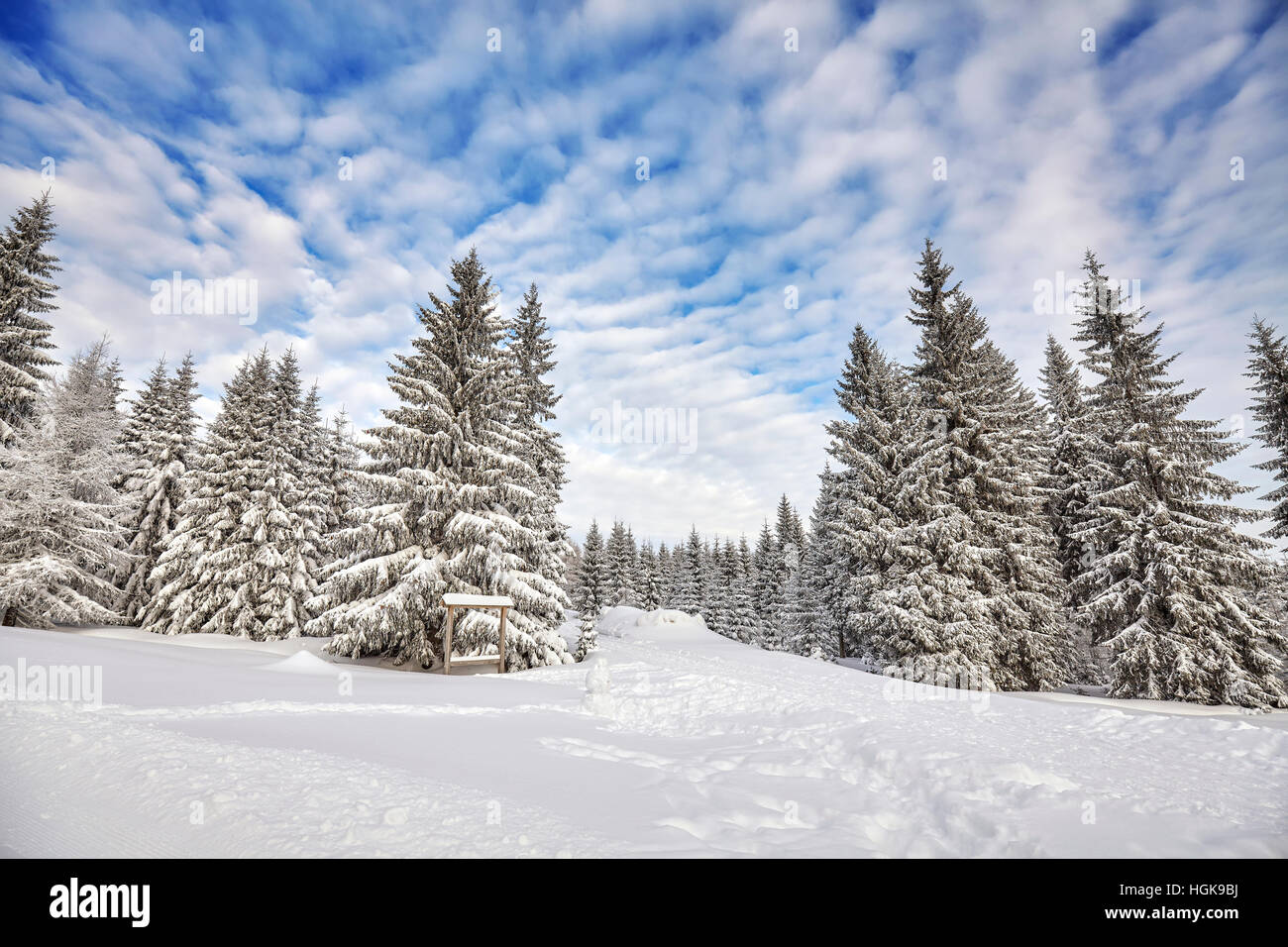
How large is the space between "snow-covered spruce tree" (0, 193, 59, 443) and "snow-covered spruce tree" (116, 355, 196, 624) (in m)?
5.09

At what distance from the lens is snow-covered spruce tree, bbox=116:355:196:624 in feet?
82.1

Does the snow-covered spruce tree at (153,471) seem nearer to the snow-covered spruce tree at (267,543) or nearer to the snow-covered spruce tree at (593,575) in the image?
the snow-covered spruce tree at (267,543)

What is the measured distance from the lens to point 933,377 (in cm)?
2150

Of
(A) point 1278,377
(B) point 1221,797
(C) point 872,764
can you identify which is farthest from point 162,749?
(A) point 1278,377

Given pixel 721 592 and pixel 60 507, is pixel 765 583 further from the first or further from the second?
pixel 60 507

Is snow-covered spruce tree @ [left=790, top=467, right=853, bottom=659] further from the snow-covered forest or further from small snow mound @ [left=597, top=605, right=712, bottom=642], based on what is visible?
small snow mound @ [left=597, top=605, right=712, bottom=642]

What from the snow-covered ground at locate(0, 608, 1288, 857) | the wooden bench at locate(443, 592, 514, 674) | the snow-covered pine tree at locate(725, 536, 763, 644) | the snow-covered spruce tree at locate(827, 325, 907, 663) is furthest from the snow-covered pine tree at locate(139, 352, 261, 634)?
the snow-covered pine tree at locate(725, 536, 763, 644)

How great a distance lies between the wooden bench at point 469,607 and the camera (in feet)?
46.9

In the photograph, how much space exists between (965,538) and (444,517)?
18.5 meters

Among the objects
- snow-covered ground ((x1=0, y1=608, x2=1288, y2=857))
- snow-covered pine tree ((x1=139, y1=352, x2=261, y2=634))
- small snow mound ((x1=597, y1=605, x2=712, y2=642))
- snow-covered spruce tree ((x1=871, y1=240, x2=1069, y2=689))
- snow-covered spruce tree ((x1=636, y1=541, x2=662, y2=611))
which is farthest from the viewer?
snow-covered spruce tree ((x1=636, y1=541, x2=662, y2=611))

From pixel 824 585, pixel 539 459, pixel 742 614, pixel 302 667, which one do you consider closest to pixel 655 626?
pixel 824 585

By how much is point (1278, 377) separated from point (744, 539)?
139 feet
